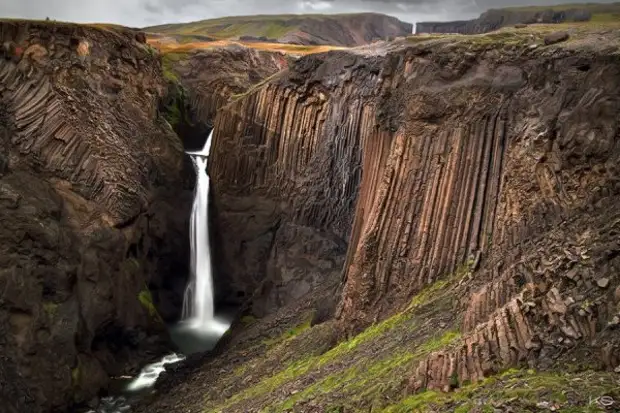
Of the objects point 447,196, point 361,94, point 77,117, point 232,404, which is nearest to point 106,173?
point 77,117

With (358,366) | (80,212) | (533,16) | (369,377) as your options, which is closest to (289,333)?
(358,366)

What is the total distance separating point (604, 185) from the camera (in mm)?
14438

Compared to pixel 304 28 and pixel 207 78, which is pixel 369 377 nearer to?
pixel 207 78

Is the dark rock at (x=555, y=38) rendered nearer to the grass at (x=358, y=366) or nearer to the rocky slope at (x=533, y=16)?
the rocky slope at (x=533, y=16)

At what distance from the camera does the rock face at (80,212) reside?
25.6 m

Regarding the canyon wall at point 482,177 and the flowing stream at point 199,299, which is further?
the flowing stream at point 199,299

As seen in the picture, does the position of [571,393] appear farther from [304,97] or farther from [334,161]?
[304,97]

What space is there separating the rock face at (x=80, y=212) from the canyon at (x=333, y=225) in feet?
0.35

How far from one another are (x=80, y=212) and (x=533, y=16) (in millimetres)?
44293

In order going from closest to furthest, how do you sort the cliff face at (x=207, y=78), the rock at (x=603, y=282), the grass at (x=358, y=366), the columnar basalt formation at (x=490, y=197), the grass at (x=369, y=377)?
1. the rock at (x=603, y=282)
2. the columnar basalt formation at (x=490, y=197)
3. the grass at (x=369, y=377)
4. the grass at (x=358, y=366)
5. the cliff face at (x=207, y=78)

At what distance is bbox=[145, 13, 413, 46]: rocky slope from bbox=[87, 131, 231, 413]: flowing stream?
79291mm

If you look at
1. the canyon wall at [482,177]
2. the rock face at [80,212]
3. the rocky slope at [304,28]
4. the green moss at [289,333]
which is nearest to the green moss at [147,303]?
the rock face at [80,212]

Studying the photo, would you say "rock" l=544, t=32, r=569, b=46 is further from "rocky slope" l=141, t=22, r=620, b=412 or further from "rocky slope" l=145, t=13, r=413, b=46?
"rocky slope" l=145, t=13, r=413, b=46

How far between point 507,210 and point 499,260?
1.85 metres
